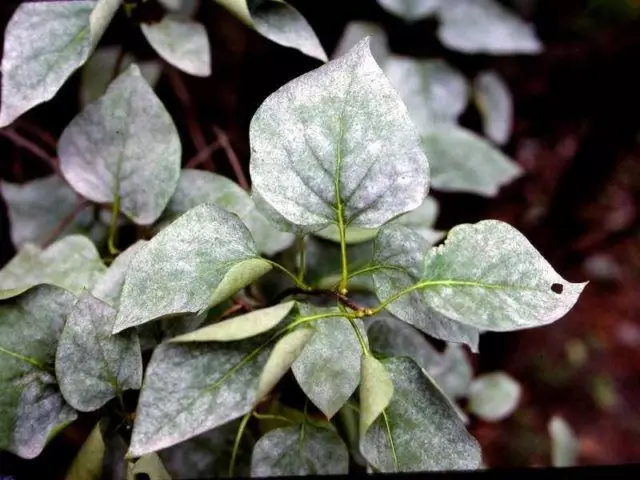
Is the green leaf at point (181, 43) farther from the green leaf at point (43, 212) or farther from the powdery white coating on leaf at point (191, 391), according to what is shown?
the powdery white coating on leaf at point (191, 391)

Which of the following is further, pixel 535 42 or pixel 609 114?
pixel 609 114

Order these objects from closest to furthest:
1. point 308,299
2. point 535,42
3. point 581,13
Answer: point 308,299
point 535,42
point 581,13

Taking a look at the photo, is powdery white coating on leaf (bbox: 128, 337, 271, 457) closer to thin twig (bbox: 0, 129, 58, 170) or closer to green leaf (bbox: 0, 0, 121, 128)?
green leaf (bbox: 0, 0, 121, 128)

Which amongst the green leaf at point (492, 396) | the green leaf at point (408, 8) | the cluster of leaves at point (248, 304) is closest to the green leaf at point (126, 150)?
the cluster of leaves at point (248, 304)

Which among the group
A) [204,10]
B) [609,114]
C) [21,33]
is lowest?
[609,114]

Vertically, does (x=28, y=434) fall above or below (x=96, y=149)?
below

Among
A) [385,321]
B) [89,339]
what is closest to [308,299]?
[385,321]

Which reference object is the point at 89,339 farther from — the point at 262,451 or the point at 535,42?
the point at 535,42
